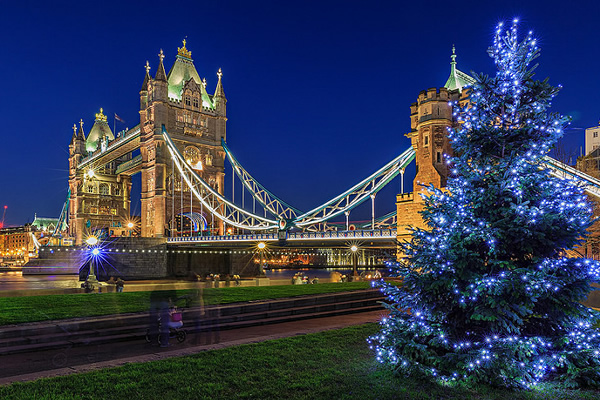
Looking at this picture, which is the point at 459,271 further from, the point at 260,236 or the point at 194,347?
the point at 260,236

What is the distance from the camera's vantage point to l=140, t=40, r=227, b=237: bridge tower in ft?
210

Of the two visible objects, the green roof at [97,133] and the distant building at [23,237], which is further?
the distant building at [23,237]

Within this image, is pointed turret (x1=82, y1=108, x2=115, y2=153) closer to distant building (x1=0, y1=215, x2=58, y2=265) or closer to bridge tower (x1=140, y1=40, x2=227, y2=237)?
bridge tower (x1=140, y1=40, x2=227, y2=237)

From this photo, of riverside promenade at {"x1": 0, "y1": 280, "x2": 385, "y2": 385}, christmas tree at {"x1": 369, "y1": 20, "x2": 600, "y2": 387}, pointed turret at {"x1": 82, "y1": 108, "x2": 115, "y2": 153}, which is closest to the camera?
christmas tree at {"x1": 369, "y1": 20, "x2": 600, "y2": 387}

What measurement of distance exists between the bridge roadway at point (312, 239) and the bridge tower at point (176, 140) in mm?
10191

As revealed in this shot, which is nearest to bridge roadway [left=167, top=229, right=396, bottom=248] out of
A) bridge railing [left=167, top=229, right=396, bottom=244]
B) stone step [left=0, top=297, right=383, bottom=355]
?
bridge railing [left=167, top=229, right=396, bottom=244]

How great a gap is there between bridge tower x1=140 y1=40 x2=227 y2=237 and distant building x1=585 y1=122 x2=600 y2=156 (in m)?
50.3

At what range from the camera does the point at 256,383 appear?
7.00m

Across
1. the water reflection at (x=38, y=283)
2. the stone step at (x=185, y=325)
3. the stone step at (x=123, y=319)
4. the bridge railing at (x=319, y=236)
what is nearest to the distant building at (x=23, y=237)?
the water reflection at (x=38, y=283)

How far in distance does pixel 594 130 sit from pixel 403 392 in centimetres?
6744

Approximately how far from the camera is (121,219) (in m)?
88.7

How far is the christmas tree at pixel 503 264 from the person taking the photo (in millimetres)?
6676

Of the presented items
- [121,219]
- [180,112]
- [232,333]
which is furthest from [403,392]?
[121,219]

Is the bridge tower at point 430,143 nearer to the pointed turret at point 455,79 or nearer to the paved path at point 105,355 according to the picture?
the pointed turret at point 455,79
